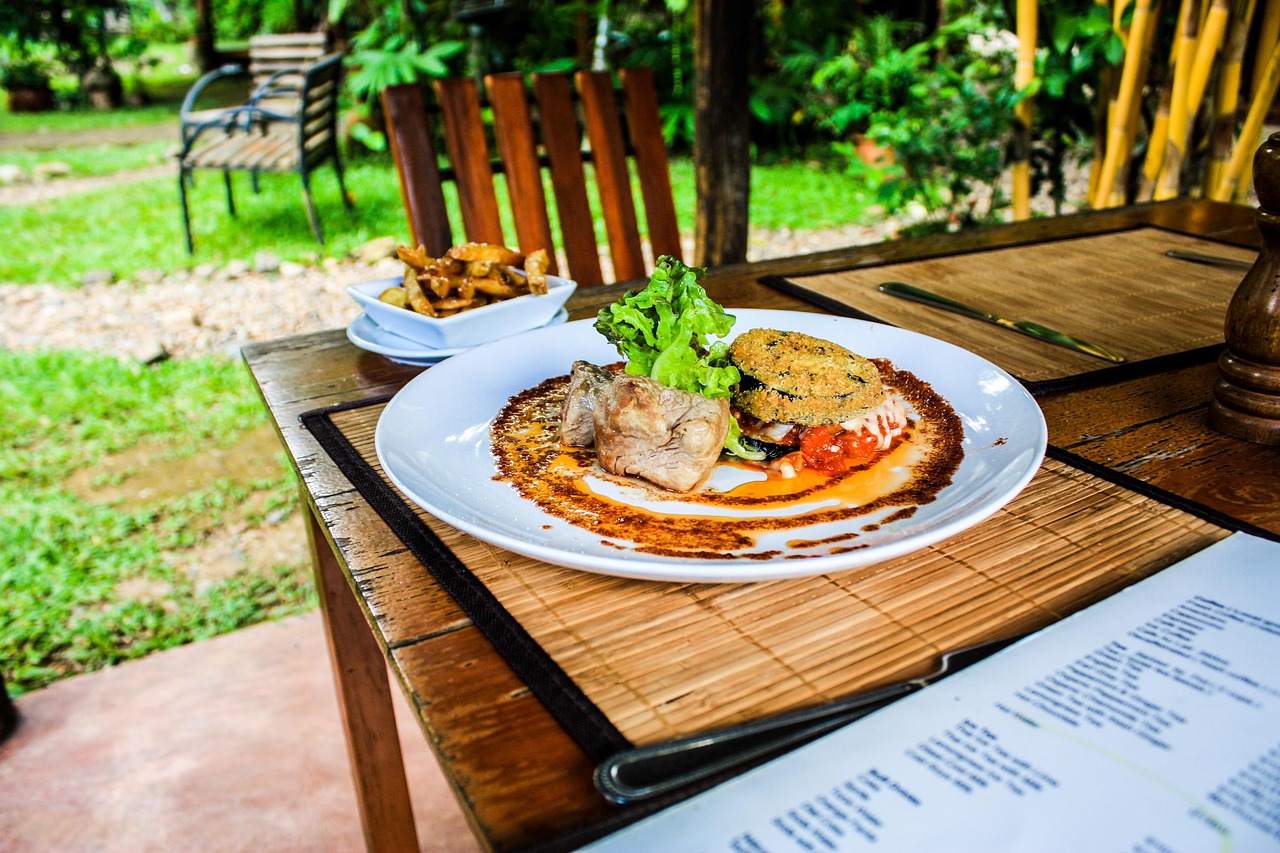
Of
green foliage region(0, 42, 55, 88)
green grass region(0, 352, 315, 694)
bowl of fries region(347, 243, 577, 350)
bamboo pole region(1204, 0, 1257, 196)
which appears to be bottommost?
green grass region(0, 352, 315, 694)

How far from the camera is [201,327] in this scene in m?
4.82

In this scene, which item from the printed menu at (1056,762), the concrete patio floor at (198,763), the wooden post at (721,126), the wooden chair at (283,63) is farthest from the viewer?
the wooden chair at (283,63)

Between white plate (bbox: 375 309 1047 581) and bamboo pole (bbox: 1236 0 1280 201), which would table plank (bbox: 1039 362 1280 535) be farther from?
bamboo pole (bbox: 1236 0 1280 201)

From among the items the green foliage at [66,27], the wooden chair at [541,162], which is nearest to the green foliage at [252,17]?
the green foliage at [66,27]

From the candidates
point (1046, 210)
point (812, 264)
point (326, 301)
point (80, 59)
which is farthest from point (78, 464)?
point (80, 59)

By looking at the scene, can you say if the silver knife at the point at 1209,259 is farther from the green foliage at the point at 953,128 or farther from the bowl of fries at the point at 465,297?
the green foliage at the point at 953,128

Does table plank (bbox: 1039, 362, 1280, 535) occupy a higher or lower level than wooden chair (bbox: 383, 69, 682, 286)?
lower

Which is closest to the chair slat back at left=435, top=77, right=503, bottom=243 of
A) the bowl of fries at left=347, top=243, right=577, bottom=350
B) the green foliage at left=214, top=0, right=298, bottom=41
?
the bowl of fries at left=347, top=243, right=577, bottom=350

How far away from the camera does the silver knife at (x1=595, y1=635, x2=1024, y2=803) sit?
0.57m

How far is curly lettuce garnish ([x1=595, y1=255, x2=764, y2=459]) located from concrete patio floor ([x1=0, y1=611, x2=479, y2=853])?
3.66ft

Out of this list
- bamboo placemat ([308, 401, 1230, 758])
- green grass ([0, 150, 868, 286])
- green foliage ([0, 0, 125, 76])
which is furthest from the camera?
green foliage ([0, 0, 125, 76])

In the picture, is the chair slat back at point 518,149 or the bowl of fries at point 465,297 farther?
the chair slat back at point 518,149

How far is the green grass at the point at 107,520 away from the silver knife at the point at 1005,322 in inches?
79.0

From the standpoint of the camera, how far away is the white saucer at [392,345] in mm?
1326
